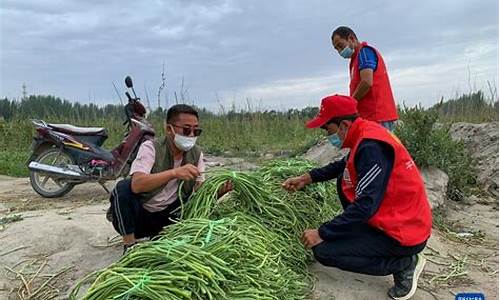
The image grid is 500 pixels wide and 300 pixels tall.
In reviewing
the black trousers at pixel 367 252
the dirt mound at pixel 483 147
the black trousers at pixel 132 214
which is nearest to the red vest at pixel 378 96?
the black trousers at pixel 367 252

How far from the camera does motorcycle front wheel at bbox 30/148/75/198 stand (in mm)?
6191

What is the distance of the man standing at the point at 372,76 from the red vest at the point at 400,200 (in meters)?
1.70

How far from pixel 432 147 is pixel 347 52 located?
2014 millimetres

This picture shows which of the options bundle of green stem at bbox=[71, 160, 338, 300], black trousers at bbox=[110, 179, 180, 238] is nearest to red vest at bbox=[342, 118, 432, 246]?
bundle of green stem at bbox=[71, 160, 338, 300]

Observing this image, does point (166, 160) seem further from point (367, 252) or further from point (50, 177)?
point (50, 177)

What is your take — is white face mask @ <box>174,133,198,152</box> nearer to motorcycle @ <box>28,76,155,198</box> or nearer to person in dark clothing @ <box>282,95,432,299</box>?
person in dark clothing @ <box>282,95,432,299</box>

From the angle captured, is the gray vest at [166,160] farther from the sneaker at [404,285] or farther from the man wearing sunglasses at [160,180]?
the sneaker at [404,285]

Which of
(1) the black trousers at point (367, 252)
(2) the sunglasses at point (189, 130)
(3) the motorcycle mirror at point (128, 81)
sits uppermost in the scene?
(3) the motorcycle mirror at point (128, 81)

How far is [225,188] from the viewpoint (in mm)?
3189

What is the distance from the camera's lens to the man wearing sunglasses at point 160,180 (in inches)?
123

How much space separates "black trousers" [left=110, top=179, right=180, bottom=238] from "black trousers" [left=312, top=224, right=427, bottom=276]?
1.08 metres

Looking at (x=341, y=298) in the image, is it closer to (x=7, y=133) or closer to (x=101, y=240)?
(x=101, y=240)

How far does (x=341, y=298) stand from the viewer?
2973 millimetres

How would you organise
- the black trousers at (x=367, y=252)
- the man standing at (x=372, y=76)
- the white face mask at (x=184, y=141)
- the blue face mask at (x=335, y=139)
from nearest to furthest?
the black trousers at (x=367, y=252) < the blue face mask at (x=335, y=139) < the white face mask at (x=184, y=141) < the man standing at (x=372, y=76)
